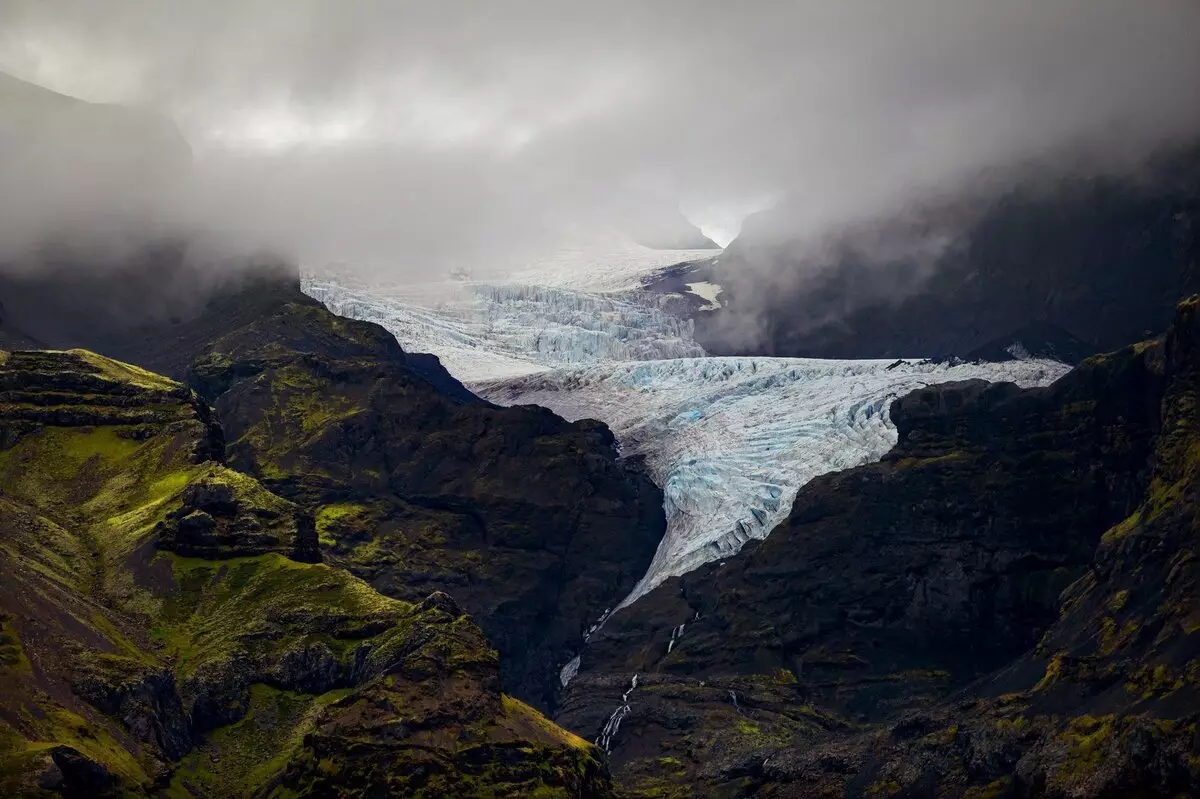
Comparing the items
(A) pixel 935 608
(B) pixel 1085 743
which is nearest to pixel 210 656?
(B) pixel 1085 743

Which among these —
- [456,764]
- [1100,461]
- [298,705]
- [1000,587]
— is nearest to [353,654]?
[298,705]

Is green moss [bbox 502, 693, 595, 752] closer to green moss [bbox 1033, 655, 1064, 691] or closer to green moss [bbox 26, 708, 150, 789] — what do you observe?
green moss [bbox 26, 708, 150, 789]

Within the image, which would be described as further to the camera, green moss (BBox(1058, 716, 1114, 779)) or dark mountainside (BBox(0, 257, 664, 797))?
dark mountainside (BBox(0, 257, 664, 797))

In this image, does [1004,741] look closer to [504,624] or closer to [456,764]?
[456,764]

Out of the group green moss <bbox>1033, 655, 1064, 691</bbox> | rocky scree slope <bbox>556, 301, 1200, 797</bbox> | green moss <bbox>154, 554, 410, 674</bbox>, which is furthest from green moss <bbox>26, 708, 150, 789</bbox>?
green moss <bbox>1033, 655, 1064, 691</bbox>

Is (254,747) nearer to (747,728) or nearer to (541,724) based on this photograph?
(541,724)

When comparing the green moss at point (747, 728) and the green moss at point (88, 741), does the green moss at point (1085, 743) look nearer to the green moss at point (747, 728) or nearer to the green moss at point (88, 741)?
the green moss at point (747, 728)

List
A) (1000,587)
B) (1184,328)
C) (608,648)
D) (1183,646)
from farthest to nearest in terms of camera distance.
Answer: (608,648)
(1000,587)
(1184,328)
(1183,646)
